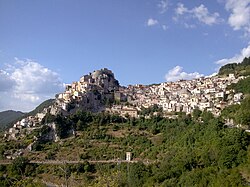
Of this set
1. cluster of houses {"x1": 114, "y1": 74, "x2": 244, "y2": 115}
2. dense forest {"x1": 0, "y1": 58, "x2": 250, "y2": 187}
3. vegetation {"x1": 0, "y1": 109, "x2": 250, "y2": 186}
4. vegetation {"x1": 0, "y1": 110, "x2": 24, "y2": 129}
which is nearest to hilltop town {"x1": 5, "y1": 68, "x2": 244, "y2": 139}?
cluster of houses {"x1": 114, "y1": 74, "x2": 244, "y2": 115}

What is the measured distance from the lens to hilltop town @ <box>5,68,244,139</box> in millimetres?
56188

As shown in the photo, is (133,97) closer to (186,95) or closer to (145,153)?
(186,95)

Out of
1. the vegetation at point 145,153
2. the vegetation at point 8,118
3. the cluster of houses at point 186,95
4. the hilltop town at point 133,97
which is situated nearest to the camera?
the vegetation at point 145,153

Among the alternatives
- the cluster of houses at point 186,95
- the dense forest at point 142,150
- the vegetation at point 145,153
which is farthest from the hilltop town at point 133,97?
the vegetation at point 145,153

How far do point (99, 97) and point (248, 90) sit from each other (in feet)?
94.8

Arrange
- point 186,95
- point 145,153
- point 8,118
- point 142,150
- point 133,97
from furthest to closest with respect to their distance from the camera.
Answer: point 8,118, point 133,97, point 186,95, point 142,150, point 145,153

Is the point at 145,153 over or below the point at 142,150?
below

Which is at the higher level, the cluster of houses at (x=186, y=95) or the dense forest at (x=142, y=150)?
the cluster of houses at (x=186, y=95)

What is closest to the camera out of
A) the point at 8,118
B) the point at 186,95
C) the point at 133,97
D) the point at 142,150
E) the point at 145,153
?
the point at 145,153

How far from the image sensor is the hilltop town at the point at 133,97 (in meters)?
56.2

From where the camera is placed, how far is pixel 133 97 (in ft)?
235

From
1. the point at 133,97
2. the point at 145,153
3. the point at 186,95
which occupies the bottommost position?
the point at 145,153

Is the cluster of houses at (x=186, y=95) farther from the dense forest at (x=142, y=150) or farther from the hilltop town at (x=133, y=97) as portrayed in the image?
the dense forest at (x=142, y=150)

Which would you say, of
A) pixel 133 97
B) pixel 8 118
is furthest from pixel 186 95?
pixel 8 118
